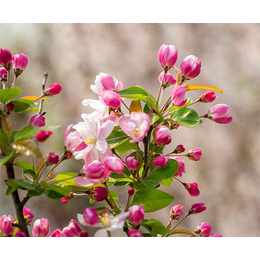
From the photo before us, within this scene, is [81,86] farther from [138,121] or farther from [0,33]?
[138,121]

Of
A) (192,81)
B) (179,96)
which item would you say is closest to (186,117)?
(179,96)

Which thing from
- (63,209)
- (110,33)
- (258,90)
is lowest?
(63,209)

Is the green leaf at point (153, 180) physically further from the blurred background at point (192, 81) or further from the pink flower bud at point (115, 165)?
the blurred background at point (192, 81)

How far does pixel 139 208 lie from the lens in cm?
35

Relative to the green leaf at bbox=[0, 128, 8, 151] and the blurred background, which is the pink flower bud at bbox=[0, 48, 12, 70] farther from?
the blurred background

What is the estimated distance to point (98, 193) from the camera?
385mm

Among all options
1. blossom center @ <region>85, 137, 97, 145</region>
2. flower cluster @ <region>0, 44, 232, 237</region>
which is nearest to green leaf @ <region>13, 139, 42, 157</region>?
flower cluster @ <region>0, 44, 232, 237</region>

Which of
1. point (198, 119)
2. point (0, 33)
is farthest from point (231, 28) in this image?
point (198, 119)

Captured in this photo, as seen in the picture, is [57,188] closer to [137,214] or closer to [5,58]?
[137,214]

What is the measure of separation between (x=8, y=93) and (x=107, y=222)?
18 centimetres

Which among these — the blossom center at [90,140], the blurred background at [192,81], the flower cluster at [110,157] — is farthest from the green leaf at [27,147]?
the blurred background at [192,81]

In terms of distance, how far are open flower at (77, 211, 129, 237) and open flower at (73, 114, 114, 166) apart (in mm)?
73

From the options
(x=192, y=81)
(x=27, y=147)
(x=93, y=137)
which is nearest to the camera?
(x=27, y=147)

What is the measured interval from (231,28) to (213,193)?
3.15 feet
